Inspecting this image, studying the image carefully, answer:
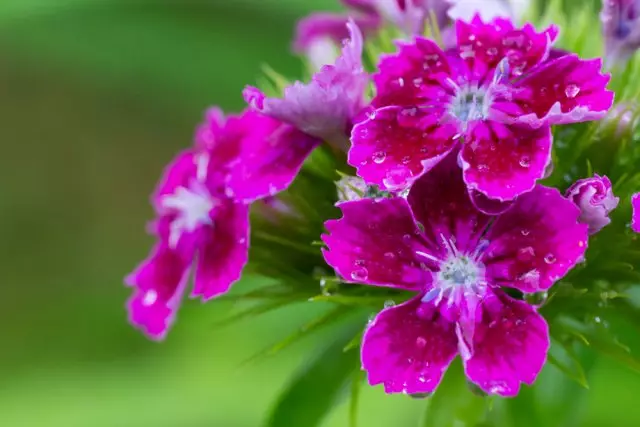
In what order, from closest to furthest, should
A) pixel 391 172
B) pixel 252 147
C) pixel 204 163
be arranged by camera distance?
pixel 391 172, pixel 252 147, pixel 204 163

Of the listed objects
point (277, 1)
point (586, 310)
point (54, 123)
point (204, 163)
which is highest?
point (204, 163)

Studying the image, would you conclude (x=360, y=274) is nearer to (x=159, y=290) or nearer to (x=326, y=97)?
(x=326, y=97)

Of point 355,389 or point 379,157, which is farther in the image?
point 355,389

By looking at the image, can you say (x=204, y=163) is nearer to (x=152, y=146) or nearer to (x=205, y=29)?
(x=205, y=29)

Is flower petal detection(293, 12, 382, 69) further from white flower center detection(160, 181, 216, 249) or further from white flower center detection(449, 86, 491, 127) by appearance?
white flower center detection(449, 86, 491, 127)

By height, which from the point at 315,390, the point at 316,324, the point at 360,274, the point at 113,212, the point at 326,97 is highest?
the point at 326,97

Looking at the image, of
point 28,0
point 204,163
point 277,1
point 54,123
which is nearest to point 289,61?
point 277,1

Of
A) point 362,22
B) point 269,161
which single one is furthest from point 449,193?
point 362,22
